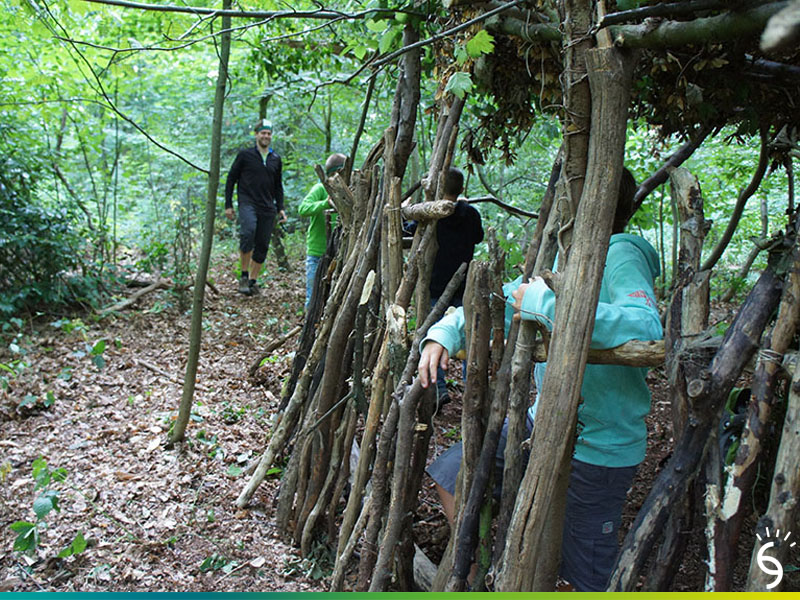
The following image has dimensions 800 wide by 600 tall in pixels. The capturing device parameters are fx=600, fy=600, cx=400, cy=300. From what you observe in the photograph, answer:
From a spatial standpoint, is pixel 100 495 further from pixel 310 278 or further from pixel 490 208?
pixel 490 208

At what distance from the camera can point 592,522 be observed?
7.26 feet

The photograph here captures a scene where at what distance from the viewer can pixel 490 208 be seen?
26.3 ft

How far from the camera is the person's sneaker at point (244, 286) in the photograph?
7.80 metres

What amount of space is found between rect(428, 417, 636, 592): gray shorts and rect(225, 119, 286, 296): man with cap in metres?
6.04

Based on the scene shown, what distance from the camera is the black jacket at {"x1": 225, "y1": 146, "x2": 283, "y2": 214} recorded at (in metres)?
7.52

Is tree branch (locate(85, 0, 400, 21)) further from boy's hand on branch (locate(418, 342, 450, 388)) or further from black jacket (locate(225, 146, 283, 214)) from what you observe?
black jacket (locate(225, 146, 283, 214))

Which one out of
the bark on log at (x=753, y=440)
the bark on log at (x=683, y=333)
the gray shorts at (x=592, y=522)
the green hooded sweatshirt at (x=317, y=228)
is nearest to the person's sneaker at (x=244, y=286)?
the green hooded sweatshirt at (x=317, y=228)

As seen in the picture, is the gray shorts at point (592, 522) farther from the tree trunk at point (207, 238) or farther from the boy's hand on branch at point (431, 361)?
the tree trunk at point (207, 238)

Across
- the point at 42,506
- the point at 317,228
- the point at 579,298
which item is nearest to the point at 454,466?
the point at 579,298

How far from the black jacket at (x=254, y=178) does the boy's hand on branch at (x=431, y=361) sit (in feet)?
19.3

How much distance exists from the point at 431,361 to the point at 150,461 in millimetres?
2699

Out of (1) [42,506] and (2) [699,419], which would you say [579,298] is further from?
(1) [42,506]

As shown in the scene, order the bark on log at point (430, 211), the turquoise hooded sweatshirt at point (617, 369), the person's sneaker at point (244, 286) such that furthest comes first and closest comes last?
the person's sneaker at point (244, 286)
the bark on log at point (430, 211)
the turquoise hooded sweatshirt at point (617, 369)

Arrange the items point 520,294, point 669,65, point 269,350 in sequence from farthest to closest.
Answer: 1. point 269,350
2. point 669,65
3. point 520,294
